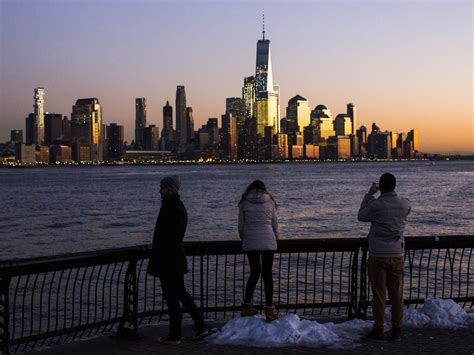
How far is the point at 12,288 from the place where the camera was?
2003cm

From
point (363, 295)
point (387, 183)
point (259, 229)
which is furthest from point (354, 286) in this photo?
point (387, 183)

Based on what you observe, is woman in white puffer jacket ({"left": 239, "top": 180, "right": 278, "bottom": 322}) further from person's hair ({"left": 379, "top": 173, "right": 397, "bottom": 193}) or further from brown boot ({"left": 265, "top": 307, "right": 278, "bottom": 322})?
person's hair ({"left": 379, "top": 173, "right": 397, "bottom": 193})

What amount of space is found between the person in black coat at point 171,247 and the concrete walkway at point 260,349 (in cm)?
30

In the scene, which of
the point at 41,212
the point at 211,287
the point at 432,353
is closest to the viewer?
the point at 432,353

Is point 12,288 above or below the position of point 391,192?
below

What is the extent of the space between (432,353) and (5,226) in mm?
42371

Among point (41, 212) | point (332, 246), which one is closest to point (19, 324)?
point (332, 246)

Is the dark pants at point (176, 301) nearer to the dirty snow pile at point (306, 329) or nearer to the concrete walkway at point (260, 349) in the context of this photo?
the concrete walkway at point (260, 349)

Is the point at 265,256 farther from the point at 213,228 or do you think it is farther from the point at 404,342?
the point at 213,228

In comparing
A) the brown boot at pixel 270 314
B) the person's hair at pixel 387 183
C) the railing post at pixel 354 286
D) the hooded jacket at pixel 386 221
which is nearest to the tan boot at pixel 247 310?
the brown boot at pixel 270 314

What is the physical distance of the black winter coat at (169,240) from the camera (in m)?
8.38

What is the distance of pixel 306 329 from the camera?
8516 mm

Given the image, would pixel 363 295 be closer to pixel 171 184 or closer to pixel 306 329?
pixel 306 329

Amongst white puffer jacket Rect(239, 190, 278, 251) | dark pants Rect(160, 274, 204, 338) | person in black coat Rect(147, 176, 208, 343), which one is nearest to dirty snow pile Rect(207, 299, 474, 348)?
dark pants Rect(160, 274, 204, 338)
